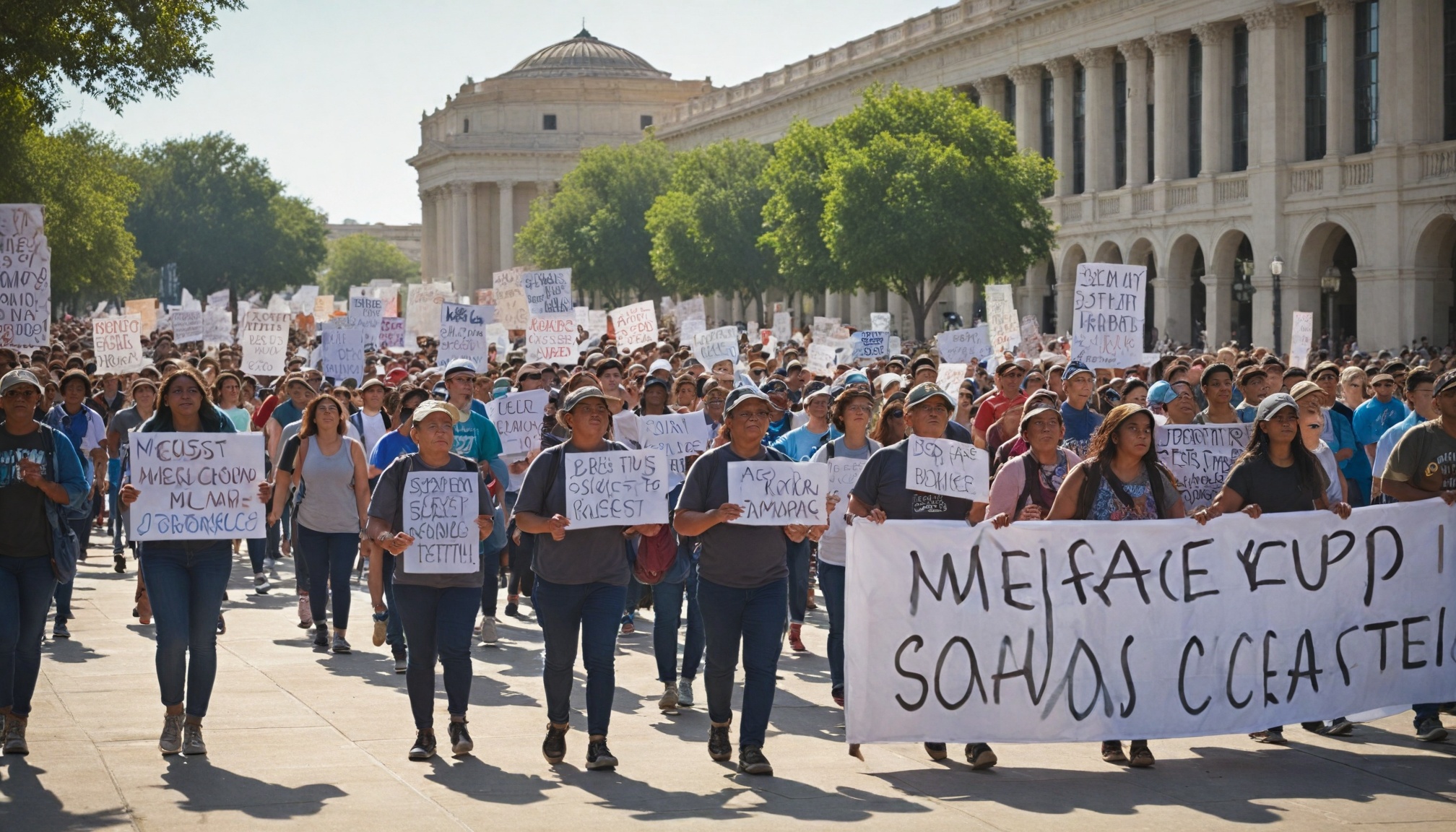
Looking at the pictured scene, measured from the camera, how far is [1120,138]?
62.4 metres

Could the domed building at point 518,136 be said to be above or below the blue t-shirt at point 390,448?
above

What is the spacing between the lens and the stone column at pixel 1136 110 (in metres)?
59.2

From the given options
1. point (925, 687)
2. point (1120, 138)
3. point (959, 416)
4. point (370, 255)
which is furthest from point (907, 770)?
point (370, 255)

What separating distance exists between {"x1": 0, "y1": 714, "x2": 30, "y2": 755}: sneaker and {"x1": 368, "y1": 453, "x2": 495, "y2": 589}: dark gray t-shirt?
7.05 ft

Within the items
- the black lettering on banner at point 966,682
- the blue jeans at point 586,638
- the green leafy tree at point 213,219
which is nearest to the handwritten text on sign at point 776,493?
the blue jeans at point 586,638

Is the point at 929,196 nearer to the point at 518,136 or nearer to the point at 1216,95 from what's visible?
the point at 1216,95

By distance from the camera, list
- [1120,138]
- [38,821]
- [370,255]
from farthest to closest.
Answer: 1. [370,255]
2. [1120,138]
3. [38,821]

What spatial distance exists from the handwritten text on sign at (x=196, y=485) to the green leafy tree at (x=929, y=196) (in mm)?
41865

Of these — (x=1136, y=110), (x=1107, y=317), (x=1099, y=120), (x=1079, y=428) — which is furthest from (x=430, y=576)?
(x=1099, y=120)

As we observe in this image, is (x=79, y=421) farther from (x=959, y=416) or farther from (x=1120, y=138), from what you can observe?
(x=1120, y=138)

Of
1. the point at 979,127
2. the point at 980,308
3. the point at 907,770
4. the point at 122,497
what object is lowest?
the point at 907,770

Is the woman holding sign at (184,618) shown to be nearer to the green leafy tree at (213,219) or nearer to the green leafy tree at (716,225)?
the green leafy tree at (716,225)

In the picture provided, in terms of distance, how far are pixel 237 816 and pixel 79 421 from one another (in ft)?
27.6

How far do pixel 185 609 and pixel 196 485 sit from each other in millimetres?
700
